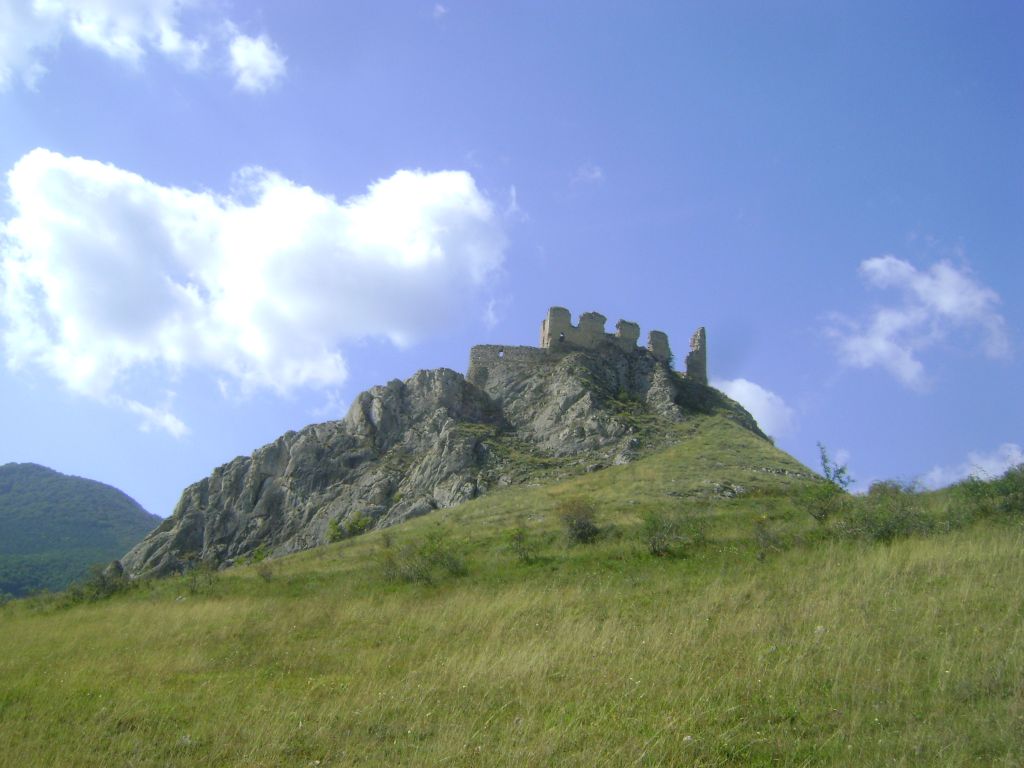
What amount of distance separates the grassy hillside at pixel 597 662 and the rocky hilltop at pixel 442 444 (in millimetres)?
22515

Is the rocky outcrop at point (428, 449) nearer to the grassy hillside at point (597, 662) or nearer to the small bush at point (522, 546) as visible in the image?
the small bush at point (522, 546)

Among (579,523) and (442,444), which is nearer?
(579,523)

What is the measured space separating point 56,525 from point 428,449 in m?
81.7

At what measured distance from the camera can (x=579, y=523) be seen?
25250 millimetres

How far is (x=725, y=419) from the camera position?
5156 cm

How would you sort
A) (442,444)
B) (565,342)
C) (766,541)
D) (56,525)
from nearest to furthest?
(766,541), (442,444), (565,342), (56,525)

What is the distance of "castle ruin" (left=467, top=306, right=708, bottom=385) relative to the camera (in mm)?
57094

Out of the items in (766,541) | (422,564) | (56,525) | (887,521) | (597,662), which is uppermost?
(56,525)

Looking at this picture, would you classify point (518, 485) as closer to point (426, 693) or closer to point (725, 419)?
point (725, 419)

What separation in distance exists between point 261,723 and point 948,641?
8580 millimetres

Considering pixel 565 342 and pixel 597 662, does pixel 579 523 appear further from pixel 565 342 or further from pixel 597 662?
pixel 565 342

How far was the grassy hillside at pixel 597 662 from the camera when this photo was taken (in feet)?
23.8

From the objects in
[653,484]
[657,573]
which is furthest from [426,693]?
[653,484]

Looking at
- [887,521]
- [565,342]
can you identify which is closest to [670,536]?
[887,521]
